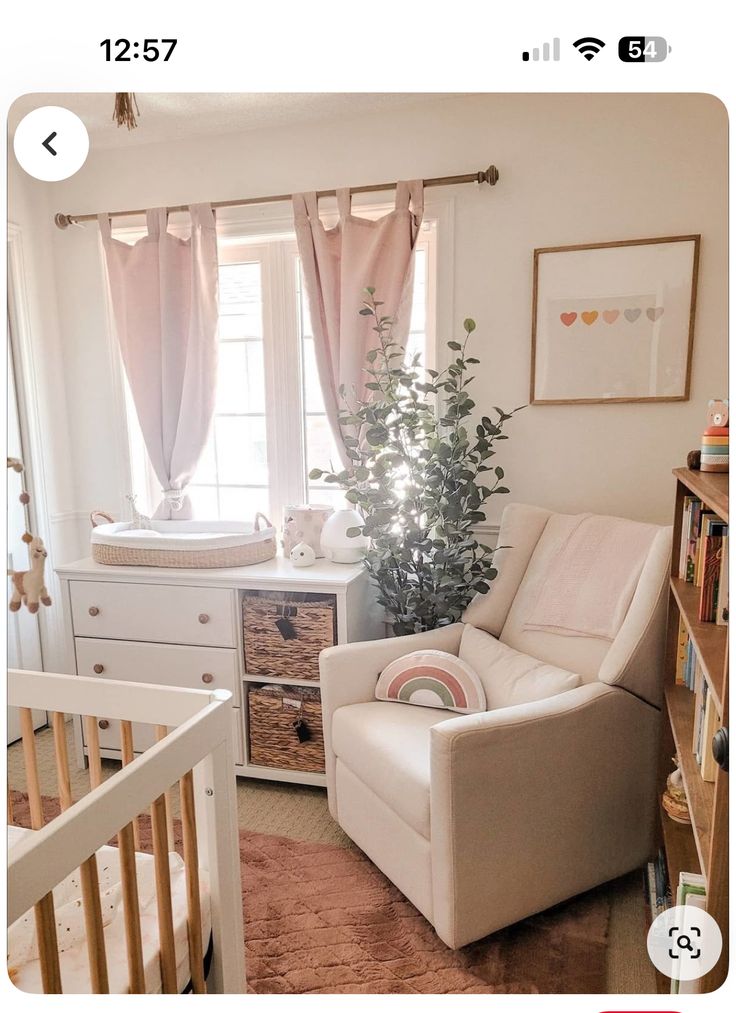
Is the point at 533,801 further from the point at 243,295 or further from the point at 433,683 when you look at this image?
the point at 243,295

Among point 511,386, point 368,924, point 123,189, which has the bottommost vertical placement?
point 368,924

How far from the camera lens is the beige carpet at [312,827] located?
4.68 feet

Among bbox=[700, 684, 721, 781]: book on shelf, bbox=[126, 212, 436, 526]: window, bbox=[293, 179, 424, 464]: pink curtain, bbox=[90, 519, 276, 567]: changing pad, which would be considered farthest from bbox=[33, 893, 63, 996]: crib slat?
bbox=[126, 212, 436, 526]: window

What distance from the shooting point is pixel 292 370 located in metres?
2.57

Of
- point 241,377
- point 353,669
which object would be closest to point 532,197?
point 241,377

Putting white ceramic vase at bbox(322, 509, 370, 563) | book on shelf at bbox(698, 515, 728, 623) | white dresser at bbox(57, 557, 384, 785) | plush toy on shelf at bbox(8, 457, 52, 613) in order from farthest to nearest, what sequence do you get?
white ceramic vase at bbox(322, 509, 370, 563) → white dresser at bbox(57, 557, 384, 785) → book on shelf at bbox(698, 515, 728, 623) → plush toy on shelf at bbox(8, 457, 52, 613)

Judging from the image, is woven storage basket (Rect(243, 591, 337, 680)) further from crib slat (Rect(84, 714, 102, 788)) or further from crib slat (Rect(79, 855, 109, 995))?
crib slat (Rect(79, 855, 109, 995))

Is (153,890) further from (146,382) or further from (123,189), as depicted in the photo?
(123,189)

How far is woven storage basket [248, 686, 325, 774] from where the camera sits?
2.16m

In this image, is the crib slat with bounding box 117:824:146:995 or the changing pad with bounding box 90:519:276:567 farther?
the changing pad with bounding box 90:519:276:567
